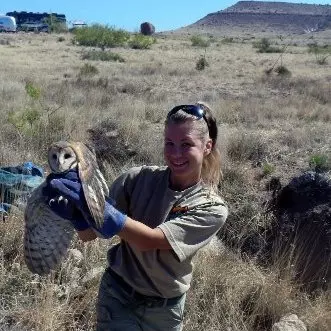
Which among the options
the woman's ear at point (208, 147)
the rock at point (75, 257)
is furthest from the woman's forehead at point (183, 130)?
the rock at point (75, 257)

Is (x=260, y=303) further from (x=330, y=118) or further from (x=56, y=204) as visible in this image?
(x=330, y=118)

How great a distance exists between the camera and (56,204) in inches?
85.4

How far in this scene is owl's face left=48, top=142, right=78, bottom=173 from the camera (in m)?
Answer: 2.11

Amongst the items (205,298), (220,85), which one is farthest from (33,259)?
(220,85)

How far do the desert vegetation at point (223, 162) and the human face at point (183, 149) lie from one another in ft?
4.12

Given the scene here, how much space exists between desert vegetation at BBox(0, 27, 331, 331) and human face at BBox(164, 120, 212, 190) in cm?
125

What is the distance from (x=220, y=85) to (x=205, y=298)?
16.6 metres

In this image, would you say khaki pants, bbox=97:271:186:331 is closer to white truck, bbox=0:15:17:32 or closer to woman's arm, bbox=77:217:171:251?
woman's arm, bbox=77:217:171:251

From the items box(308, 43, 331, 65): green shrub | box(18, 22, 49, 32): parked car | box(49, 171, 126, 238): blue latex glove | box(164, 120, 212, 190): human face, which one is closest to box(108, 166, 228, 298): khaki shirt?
box(164, 120, 212, 190): human face

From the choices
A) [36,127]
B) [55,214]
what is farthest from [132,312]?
[36,127]

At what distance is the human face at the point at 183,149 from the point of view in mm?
2654

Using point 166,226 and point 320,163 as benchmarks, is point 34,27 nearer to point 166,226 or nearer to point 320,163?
point 320,163

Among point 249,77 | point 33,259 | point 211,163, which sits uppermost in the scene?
point 211,163

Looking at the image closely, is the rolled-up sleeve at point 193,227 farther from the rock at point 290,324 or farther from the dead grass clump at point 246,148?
the dead grass clump at point 246,148
